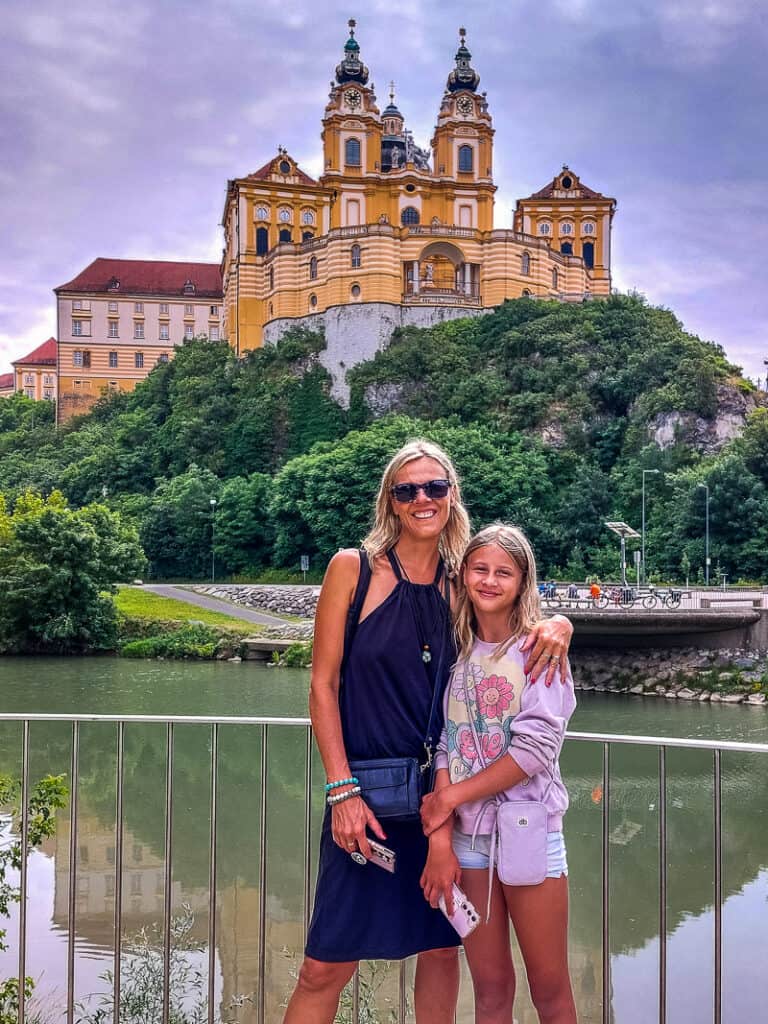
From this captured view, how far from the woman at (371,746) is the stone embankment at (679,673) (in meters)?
19.7

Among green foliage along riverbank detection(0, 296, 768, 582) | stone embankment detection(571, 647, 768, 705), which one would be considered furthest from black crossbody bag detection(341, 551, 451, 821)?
green foliage along riverbank detection(0, 296, 768, 582)

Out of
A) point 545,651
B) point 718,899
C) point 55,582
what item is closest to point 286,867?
point 718,899

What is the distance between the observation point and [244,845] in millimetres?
10180

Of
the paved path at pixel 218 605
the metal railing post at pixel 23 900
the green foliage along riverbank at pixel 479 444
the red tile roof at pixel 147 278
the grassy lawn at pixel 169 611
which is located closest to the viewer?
the metal railing post at pixel 23 900

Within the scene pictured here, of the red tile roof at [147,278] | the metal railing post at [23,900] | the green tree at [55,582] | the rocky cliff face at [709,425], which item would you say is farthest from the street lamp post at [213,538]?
the metal railing post at [23,900]

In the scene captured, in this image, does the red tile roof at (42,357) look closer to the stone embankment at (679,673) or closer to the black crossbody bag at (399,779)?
the stone embankment at (679,673)

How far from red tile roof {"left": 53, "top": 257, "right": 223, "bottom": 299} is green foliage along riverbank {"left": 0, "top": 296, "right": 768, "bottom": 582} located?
15.6m

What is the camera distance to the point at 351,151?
54500 mm

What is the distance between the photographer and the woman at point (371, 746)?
9.50 ft

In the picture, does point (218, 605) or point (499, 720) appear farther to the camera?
point (218, 605)

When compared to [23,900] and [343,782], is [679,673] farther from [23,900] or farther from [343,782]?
[343,782]

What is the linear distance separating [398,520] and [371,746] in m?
0.70

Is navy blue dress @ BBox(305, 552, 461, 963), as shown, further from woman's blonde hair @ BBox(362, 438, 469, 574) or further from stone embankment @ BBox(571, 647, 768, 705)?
stone embankment @ BBox(571, 647, 768, 705)

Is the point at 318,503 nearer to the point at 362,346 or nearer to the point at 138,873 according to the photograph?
the point at 362,346
